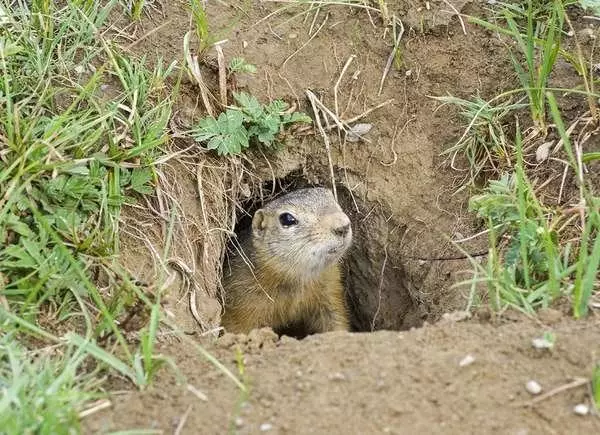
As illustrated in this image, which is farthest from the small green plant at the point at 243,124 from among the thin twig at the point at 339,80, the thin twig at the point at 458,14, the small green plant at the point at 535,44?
the small green plant at the point at 535,44

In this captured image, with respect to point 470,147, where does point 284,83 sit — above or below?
above

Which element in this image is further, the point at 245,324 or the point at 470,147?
the point at 245,324

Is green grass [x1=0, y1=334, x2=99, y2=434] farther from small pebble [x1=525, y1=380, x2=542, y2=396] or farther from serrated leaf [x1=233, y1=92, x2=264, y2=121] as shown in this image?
serrated leaf [x1=233, y1=92, x2=264, y2=121]

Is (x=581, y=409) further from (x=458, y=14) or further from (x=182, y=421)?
(x=458, y=14)

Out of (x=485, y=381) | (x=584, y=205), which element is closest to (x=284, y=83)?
(x=584, y=205)

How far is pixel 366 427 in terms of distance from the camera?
3254mm

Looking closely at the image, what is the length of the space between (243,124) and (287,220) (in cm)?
77

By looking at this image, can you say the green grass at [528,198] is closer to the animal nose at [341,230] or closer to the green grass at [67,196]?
the animal nose at [341,230]

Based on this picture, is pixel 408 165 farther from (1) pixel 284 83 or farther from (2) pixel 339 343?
(2) pixel 339 343

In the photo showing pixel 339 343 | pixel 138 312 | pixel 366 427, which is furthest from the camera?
pixel 138 312

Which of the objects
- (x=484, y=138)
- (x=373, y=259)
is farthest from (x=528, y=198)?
(x=373, y=259)

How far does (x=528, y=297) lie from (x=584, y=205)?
2.77 ft

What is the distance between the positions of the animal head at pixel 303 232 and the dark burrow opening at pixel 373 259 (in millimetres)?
213

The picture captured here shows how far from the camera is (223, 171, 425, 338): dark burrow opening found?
20.1 ft
